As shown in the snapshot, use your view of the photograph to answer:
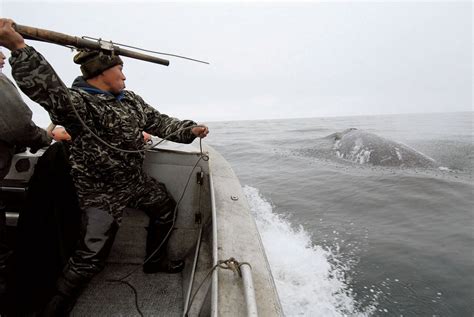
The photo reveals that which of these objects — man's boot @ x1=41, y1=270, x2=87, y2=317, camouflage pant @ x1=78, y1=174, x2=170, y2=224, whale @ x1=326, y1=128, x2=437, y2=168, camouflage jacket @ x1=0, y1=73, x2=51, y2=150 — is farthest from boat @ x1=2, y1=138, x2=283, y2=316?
whale @ x1=326, y1=128, x2=437, y2=168

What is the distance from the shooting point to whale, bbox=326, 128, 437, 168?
10.8 meters

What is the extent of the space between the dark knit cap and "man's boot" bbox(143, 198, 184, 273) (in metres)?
1.33

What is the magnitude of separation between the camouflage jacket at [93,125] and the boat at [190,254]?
783 millimetres

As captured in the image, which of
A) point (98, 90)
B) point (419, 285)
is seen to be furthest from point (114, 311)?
point (419, 285)

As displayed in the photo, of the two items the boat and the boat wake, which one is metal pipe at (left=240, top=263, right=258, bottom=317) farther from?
the boat wake

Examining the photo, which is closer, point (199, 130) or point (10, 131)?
point (10, 131)

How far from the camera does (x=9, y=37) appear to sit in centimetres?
174

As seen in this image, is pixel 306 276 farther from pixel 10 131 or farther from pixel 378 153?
pixel 378 153

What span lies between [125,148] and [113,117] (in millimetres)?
274

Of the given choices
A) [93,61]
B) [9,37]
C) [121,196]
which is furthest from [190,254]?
[9,37]

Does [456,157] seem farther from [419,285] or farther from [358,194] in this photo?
[419,285]

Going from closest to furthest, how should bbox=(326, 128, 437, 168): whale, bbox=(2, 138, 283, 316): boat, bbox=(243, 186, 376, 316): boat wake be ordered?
bbox=(2, 138, 283, 316): boat < bbox=(243, 186, 376, 316): boat wake < bbox=(326, 128, 437, 168): whale

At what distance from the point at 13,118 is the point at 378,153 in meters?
12.2

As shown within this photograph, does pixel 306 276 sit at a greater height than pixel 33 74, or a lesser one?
lesser
